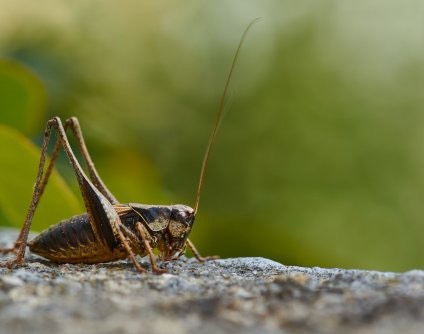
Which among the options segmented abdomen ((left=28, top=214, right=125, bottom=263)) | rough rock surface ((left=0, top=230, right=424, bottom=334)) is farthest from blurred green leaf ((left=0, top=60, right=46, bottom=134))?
rough rock surface ((left=0, top=230, right=424, bottom=334))

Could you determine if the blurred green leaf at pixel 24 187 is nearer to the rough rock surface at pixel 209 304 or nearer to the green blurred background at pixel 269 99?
the green blurred background at pixel 269 99

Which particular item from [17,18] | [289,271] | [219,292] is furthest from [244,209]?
[219,292]

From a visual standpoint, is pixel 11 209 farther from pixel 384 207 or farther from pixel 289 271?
pixel 384 207

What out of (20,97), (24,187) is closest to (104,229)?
(24,187)

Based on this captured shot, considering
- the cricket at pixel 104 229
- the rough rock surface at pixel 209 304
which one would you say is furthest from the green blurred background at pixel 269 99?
the rough rock surface at pixel 209 304

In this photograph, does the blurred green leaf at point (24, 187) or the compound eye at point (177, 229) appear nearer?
the compound eye at point (177, 229)

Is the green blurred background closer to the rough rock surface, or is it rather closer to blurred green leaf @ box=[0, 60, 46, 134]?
blurred green leaf @ box=[0, 60, 46, 134]
